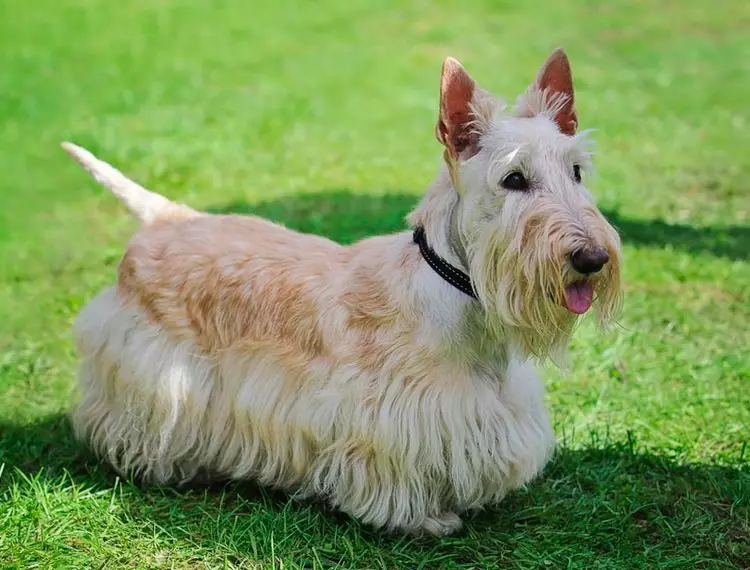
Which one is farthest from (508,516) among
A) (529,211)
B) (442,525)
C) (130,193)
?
(130,193)

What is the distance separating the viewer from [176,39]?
13773 mm

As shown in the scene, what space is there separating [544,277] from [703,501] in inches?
59.2

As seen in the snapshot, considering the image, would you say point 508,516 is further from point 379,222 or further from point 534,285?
point 379,222

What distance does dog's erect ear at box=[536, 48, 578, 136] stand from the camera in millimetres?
3469

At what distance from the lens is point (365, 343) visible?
3.60 metres

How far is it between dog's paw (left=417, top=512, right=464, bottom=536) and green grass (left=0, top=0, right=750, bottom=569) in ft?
0.13

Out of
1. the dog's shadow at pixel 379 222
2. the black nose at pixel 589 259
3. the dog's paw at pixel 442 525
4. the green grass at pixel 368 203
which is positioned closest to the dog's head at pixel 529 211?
the black nose at pixel 589 259

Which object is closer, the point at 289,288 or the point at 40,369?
the point at 289,288

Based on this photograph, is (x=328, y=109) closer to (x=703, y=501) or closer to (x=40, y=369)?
(x=40, y=369)

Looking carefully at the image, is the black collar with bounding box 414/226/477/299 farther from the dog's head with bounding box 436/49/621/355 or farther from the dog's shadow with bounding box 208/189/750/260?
the dog's shadow with bounding box 208/189/750/260

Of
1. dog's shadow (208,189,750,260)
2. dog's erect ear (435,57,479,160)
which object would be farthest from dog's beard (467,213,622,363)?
dog's shadow (208,189,750,260)

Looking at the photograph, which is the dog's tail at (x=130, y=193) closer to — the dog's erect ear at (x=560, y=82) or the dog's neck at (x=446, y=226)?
the dog's neck at (x=446, y=226)

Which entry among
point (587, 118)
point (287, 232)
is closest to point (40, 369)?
point (287, 232)

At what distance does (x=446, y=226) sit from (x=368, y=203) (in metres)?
4.44
